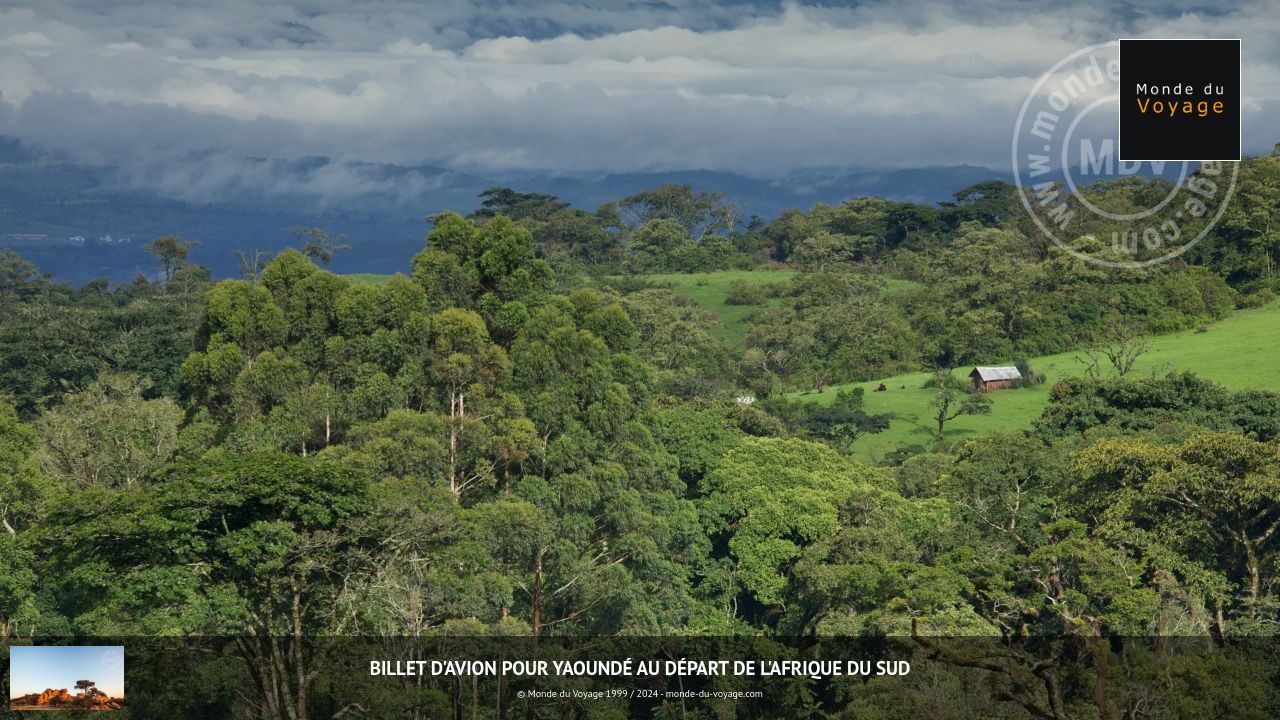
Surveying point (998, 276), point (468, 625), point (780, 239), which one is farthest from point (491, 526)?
point (780, 239)

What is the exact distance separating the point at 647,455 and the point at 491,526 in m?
6.47

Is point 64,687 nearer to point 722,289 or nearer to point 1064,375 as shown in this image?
point 1064,375

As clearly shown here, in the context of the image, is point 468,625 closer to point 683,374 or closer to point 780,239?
point 683,374

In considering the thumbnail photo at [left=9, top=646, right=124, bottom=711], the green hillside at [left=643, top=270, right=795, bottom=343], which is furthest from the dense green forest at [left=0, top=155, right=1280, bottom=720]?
the green hillside at [left=643, top=270, right=795, bottom=343]

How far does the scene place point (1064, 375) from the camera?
58.4 m

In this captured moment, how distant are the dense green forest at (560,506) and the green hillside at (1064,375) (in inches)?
205

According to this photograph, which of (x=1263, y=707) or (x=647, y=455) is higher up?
(x=647, y=455)

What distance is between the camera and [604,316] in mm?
34531

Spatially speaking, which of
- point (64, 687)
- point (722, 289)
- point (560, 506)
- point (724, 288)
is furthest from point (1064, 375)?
point (64, 687)

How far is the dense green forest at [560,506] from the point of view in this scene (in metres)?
21.0

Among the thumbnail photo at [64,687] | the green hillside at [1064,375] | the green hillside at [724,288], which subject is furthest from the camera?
the green hillside at [724,288]

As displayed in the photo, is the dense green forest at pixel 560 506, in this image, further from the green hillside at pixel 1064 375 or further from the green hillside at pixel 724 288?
the green hillside at pixel 724 288

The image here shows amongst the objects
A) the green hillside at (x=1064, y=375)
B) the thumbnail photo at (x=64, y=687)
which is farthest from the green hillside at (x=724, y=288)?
the thumbnail photo at (x=64, y=687)

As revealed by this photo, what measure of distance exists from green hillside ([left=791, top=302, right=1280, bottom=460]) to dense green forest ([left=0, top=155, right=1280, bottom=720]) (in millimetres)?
5218
